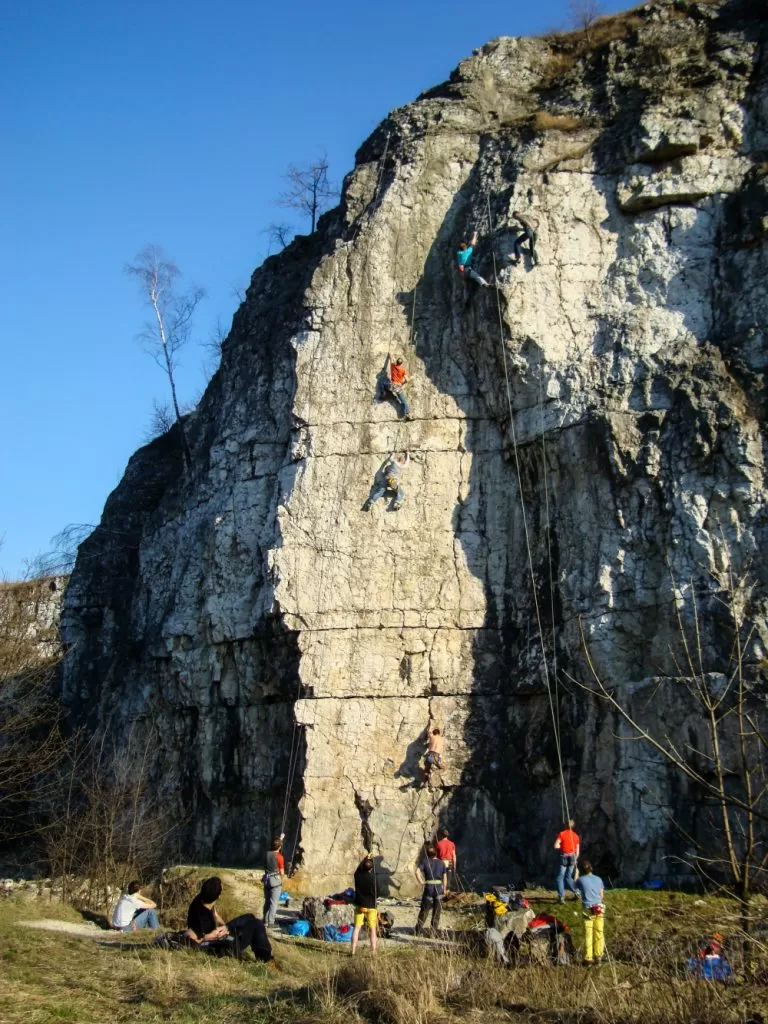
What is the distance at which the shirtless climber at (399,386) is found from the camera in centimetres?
2283

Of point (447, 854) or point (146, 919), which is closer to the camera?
point (146, 919)

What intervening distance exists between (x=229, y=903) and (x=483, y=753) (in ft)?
18.5

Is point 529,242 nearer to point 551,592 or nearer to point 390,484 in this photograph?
point 390,484

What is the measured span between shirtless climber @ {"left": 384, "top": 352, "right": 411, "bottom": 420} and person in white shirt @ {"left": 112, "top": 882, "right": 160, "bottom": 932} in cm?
1086

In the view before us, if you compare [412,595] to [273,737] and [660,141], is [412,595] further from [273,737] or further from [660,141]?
[660,141]

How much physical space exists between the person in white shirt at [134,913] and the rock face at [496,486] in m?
3.85

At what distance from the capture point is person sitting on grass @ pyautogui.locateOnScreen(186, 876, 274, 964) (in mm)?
12578

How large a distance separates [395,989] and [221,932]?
135 inches

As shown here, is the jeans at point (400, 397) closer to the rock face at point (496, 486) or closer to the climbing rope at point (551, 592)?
the rock face at point (496, 486)

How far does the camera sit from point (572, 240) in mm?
22766

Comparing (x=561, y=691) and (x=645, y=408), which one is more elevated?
(x=645, y=408)

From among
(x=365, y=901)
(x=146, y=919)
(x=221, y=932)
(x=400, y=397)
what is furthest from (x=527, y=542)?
(x=221, y=932)

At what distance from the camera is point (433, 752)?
66.2ft

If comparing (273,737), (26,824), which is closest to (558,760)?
(273,737)
